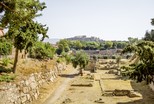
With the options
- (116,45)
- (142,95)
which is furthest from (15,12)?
(116,45)

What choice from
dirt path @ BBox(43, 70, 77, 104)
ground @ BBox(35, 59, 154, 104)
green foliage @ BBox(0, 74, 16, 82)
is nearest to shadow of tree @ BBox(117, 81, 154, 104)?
ground @ BBox(35, 59, 154, 104)

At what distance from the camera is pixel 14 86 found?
28578 mm

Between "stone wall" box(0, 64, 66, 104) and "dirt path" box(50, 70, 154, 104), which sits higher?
"stone wall" box(0, 64, 66, 104)

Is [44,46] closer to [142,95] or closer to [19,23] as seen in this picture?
[142,95]

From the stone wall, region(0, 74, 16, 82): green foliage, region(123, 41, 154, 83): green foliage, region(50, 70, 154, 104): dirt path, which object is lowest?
region(50, 70, 154, 104): dirt path

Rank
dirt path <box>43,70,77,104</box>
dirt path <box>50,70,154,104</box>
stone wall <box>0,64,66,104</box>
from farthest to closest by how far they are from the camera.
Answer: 1. dirt path <box>43,70,77,104</box>
2. dirt path <box>50,70,154,104</box>
3. stone wall <box>0,64,66,104</box>

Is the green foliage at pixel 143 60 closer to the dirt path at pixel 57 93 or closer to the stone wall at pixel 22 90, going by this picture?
the stone wall at pixel 22 90

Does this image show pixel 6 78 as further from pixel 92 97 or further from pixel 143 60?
pixel 143 60

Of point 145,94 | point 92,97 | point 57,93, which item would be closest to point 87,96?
point 92,97

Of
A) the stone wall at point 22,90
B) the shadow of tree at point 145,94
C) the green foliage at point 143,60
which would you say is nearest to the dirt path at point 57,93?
the stone wall at point 22,90

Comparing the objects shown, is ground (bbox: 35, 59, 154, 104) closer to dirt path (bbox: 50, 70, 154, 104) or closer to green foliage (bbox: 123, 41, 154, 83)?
dirt path (bbox: 50, 70, 154, 104)

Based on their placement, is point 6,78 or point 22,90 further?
point 22,90

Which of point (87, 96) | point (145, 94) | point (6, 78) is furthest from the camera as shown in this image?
point (145, 94)

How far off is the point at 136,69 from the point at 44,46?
40958 mm
